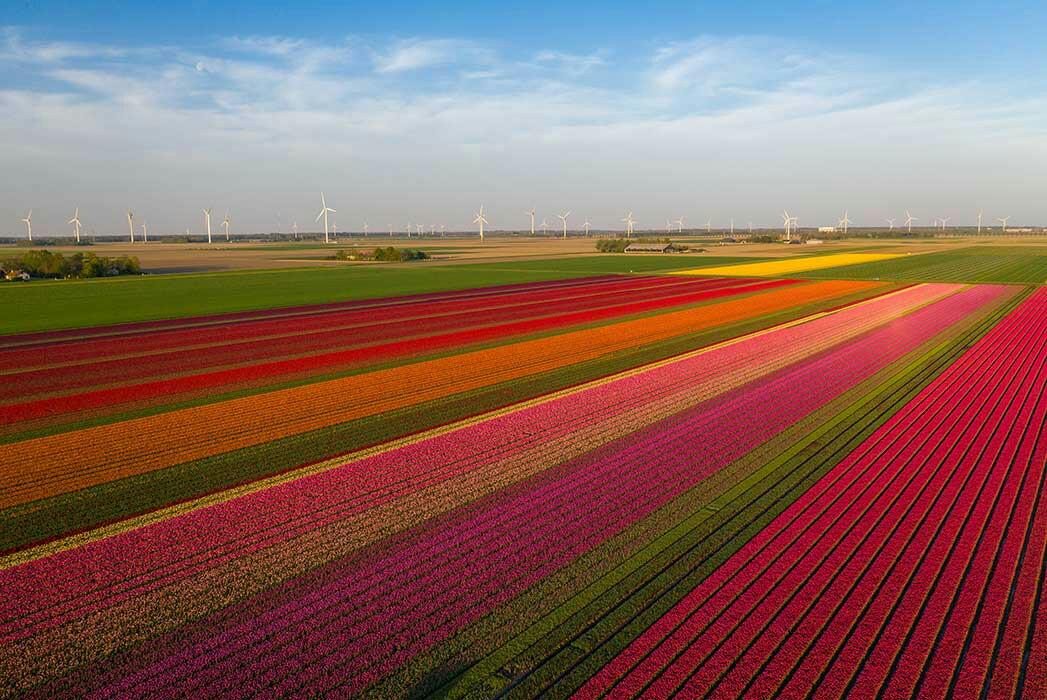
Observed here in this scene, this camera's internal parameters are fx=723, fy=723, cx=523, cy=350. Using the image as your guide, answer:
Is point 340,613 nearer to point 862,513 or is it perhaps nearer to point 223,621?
point 223,621

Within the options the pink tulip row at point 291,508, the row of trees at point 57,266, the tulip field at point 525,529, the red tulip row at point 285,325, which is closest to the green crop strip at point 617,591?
the tulip field at point 525,529

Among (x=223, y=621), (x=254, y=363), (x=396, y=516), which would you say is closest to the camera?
(x=223, y=621)

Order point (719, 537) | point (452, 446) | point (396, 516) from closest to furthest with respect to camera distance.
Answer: point (719, 537), point (396, 516), point (452, 446)

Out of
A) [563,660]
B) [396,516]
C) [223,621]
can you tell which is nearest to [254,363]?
[396,516]

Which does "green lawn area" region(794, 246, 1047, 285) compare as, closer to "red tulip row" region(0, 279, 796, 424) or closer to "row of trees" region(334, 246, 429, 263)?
"red tulip row" region(0, 279, 796, 424)

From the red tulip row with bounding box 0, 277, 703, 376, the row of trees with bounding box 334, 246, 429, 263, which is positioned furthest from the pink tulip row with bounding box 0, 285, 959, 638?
the row of trees with bounding box 334, 246, 429, 263

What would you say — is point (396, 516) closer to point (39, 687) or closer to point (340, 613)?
point (340, 613)

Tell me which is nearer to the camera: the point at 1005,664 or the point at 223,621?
the point at 1005,664
